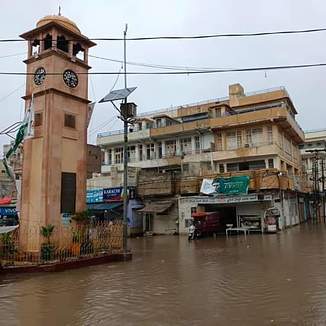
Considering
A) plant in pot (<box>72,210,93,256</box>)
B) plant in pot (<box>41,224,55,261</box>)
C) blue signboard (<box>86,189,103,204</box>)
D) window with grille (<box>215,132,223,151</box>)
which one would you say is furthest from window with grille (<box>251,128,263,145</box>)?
plant in pot (<box>41,224,55,261</box>)

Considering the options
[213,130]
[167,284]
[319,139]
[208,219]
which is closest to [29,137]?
[167,284]

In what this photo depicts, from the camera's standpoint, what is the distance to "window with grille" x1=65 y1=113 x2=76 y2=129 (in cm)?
1736

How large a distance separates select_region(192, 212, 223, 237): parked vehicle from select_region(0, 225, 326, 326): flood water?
13.7 metres

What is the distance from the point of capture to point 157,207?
3450cm

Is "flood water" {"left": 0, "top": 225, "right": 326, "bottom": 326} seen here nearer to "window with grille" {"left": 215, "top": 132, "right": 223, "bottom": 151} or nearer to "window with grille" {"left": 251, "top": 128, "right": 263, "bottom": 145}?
"window with grille" {"left": 251, "top": 128, "right": 263, "bottom": 145}

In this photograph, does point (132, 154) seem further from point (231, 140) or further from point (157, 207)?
point (231, 140)

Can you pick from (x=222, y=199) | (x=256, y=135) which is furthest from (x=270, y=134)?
(x=222, y=199)

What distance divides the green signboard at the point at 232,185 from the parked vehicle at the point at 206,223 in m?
1.95

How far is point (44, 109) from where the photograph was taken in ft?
54.7

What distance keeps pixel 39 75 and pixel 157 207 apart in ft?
63.4

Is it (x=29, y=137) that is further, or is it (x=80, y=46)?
(x=80, y=46)

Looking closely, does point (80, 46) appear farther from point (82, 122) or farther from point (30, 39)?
point (82, 122)

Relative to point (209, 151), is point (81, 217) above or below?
below

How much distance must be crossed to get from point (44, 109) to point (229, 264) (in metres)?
9.49
